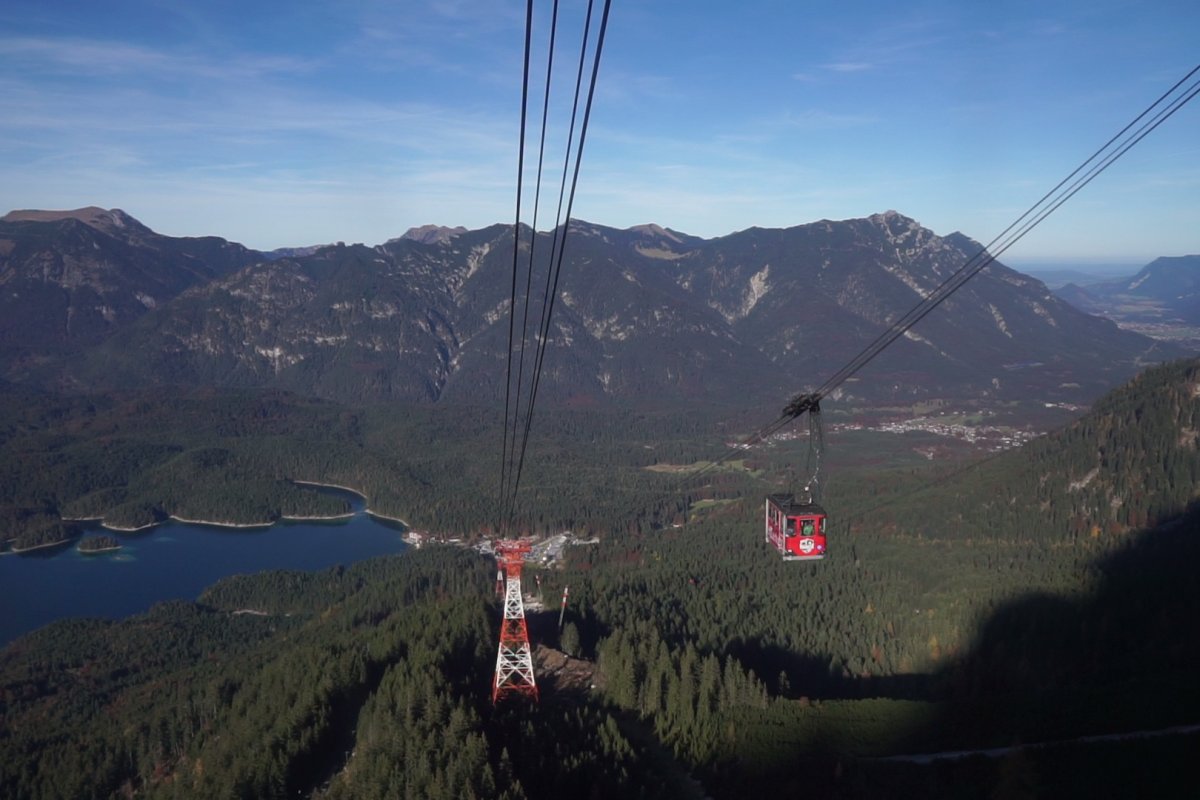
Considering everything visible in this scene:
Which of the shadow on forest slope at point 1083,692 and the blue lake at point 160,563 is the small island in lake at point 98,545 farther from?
the shadow on forest slope at point 1083,692

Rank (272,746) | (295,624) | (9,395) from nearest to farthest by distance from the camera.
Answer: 1. (272,746)
2. (295,624)
3. (9,395)

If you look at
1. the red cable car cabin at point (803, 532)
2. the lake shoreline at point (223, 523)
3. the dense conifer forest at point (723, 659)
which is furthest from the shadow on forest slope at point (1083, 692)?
the lake shoreline at point (223, 523)

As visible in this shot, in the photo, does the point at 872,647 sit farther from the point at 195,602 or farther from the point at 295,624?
the point at 195,602

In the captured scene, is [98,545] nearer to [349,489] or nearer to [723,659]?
[349,489]

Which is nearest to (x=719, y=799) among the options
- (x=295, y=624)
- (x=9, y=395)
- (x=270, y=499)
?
(x=295, y=624)

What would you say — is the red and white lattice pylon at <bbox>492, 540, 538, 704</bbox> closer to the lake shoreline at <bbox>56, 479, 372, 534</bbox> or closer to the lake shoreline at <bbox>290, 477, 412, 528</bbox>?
the lake shoreline at <bbox>56, 479, 372, 534</bbox>
